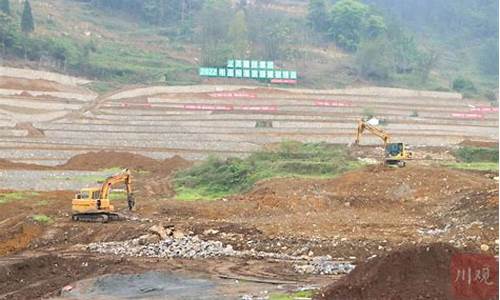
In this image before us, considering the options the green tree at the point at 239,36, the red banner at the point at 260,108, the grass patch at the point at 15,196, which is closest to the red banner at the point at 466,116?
the red banner at the point at 260,108

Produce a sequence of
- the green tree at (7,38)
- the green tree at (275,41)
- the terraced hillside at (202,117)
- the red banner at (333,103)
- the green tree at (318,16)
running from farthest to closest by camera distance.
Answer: the green tree at (318,16) → the green tree at (275,41) → the green tree at (7,38) → the red banner at (333,103) → the terraced hillside at (202,117)

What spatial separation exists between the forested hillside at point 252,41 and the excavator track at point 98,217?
177ft

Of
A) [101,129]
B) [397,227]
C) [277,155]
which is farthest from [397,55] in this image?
[397,227]

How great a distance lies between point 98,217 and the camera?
29234 millimetres

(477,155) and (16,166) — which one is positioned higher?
(477,155)

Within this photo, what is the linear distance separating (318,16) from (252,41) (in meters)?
16.2

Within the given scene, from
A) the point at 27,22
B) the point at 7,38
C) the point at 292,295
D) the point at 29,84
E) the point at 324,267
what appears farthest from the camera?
the point at 27,22

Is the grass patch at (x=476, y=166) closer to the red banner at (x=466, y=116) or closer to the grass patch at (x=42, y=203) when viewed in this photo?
the grass patch at (x=42, y=203)

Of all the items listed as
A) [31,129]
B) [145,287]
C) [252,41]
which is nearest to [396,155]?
[145,287]

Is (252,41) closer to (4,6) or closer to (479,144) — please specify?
(4,6)

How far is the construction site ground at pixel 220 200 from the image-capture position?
2147 cm

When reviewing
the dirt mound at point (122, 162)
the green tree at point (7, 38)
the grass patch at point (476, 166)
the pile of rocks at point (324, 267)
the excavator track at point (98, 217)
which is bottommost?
the dirt mound at point (122, 162)

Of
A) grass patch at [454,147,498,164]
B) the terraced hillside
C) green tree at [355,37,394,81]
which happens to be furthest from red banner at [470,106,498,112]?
grass patch at [454,147,498,164]

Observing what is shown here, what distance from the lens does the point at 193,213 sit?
100ft
